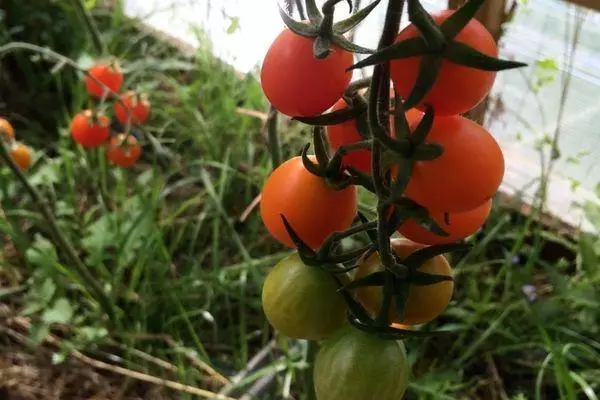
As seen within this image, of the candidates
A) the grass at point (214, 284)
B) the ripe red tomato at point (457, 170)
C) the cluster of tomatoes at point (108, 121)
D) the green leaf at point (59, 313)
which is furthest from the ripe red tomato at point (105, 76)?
the ripe red tomato at point (457, 170)

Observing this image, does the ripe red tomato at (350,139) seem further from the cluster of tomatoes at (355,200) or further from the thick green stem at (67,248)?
the thick green stem at (67,248)

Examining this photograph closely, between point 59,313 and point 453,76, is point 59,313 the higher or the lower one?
the lower one

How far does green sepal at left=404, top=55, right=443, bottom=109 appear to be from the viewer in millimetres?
221

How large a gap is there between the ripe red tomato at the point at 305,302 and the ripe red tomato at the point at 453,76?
0.13m

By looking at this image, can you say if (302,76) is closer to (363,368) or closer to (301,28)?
(301,28)

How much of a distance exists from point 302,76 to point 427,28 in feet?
0.24

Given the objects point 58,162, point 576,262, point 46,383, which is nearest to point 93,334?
point 46,383

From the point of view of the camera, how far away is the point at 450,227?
0.96 ft

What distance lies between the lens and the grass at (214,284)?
2.85 feet

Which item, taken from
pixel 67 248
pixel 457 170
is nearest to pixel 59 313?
pixel 67 248

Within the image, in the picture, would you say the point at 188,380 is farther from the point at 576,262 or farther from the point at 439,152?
the point at 439,152

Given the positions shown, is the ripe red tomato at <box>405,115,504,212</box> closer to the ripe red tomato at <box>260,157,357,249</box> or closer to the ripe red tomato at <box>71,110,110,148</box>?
the ripe red tomato at <box>260,157,357,249</box>

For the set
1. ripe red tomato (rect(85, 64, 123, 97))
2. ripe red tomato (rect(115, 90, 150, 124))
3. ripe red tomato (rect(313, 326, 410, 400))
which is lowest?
ripe red tomato (rect(115, 90, 150, 124))

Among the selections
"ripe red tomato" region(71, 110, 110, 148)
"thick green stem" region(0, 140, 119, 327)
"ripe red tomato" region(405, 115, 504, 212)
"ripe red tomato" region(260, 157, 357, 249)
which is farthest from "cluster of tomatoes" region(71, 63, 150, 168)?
"ripe red tomato" region(405, 115, 504, 212)
